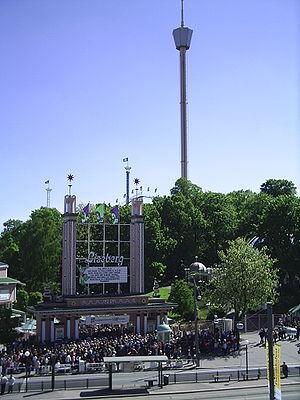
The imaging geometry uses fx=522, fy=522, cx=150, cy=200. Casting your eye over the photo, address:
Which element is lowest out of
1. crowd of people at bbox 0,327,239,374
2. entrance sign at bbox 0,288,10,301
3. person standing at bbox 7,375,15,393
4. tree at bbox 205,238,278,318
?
person standing at bbox 7,375,15,393

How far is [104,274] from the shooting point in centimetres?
5009

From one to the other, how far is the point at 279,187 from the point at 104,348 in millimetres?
67898

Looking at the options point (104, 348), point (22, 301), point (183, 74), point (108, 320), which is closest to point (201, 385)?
point (104, 348)

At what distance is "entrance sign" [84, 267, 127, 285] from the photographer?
4944cm

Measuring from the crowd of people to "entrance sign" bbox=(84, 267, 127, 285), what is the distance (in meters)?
5.07

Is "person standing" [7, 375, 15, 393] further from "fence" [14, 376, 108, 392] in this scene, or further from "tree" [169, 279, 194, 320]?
"tree" [169, 279, 194, 320]

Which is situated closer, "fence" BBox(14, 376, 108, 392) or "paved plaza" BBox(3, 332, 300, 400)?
"paved plaza" BBox(3, 332, 300, 400)

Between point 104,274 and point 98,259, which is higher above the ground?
point 98,259

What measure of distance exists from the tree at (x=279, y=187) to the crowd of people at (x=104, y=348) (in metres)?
56.9

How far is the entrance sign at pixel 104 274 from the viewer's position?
4944cm

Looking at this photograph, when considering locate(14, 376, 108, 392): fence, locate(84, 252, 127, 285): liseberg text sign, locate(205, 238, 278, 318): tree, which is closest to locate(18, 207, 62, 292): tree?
locate(84, 252, 127, 285): liseberg text sign

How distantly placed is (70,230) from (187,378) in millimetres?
21191

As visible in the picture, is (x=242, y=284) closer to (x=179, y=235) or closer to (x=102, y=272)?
(x=102, y=272)

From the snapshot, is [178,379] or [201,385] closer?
[201,385]
